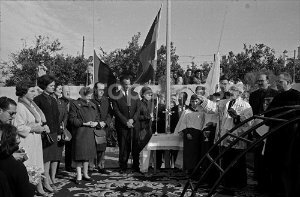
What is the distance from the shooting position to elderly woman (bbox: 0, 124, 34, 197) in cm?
295

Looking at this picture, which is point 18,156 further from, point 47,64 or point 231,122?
point 47,64

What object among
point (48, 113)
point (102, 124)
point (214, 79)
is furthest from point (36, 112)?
point (214, 79)

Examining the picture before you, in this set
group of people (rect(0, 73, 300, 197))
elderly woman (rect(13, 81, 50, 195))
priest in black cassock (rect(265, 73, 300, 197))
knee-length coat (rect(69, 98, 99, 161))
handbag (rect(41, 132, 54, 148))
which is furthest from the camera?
knee-length coat (rect(69, 98, 99, 161))

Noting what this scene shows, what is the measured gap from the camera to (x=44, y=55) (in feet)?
97.0

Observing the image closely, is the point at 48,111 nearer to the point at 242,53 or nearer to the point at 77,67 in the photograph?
the point at 242,53

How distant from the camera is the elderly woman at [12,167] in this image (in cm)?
295

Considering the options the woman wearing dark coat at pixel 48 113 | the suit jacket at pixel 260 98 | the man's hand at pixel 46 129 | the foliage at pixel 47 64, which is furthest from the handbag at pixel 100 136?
the foliage at pixel 47 64

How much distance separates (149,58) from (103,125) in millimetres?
2070

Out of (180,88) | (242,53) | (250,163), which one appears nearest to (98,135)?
(250,163)

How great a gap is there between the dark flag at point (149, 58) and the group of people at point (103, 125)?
0.41 meters

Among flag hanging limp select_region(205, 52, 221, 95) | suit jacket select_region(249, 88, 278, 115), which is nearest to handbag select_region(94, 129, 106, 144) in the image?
suit jacket select_region(249, 88, 278, 115)

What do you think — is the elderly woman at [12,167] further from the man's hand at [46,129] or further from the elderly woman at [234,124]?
the elderly woman at [234,124]

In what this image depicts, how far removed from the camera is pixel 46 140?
18.5 feet

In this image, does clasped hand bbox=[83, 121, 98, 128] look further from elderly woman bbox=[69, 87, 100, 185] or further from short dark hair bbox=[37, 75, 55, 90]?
short dark hair bbox=[37, 75, 55, 90]
